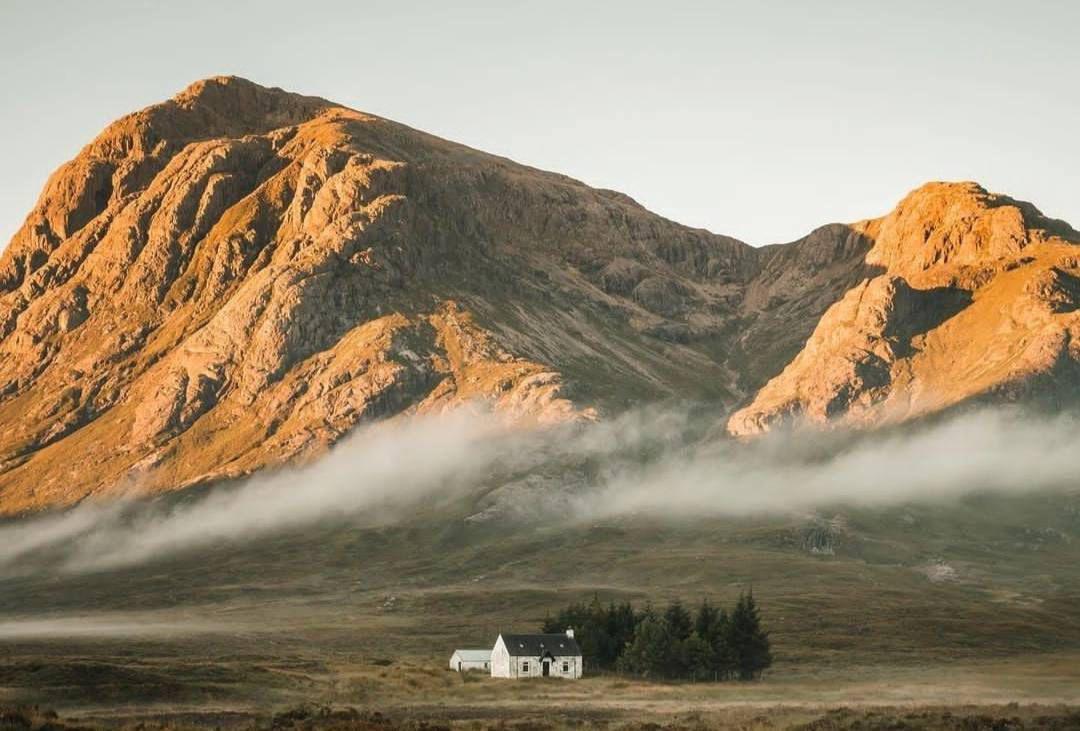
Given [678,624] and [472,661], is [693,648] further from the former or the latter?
[472,661]

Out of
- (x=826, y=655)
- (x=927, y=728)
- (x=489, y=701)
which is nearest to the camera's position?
(x=927, y=728)

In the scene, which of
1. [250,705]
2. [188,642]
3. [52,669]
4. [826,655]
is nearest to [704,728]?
[250,705]

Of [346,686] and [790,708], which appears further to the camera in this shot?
[346,686]

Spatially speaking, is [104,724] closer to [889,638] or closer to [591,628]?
[591,628]

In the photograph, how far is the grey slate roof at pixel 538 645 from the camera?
14262 centimetres

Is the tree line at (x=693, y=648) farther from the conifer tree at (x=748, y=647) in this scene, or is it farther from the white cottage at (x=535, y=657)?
the white cottage at (x=535, y=657)

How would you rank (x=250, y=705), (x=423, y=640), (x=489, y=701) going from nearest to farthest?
(x=250, y=705) → (x=489, y=701) → (x=423, y=640)

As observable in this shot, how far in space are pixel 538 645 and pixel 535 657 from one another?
1.56 metres

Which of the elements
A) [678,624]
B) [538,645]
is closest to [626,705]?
[538,645]

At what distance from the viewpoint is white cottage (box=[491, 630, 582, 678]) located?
142 meters

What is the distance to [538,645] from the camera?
144 m

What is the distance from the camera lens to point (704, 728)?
8969 cm

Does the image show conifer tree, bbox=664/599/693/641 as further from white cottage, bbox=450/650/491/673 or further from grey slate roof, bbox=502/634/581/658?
white cottage, bbox=450/650/491/673

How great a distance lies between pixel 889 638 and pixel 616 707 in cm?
10127
